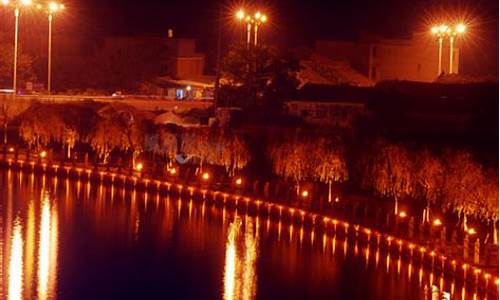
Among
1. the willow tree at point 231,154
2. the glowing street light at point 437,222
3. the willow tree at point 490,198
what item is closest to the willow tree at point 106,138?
the willow tree at point 231,154

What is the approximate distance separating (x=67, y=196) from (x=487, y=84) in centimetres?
1984

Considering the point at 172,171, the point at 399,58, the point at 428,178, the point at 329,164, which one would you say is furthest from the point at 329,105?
the point at 399,58

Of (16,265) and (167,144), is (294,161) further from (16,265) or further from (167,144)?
(16,265)

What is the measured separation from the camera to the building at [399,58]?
217 ft

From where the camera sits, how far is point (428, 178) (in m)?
33.9

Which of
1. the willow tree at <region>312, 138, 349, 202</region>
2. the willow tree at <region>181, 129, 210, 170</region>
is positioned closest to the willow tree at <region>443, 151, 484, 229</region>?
the willow tree at <region>312, 138, 349, 202</region>

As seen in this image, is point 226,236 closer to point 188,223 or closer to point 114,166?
point 188,223

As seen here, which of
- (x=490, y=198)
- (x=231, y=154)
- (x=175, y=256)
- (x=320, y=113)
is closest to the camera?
(x=490, y=198)

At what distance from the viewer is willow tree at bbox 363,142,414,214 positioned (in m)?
35.0

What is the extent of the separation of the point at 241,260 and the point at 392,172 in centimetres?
650

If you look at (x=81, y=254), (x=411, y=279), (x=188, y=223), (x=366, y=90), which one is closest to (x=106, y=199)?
(x=188, y=223)

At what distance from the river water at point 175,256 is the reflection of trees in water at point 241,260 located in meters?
0.03

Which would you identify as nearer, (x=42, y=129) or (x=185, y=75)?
(x=42, y=129)

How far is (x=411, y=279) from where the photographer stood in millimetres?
28594
